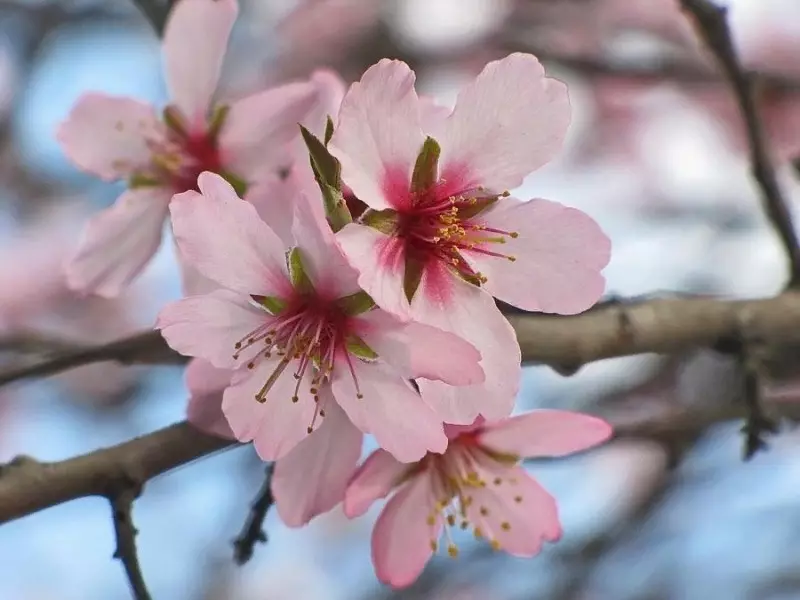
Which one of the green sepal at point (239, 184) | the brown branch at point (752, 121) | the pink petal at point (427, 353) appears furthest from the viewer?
the brown branch at point (752, 121)

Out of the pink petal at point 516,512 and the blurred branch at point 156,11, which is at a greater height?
the blurred branch at point 156,11

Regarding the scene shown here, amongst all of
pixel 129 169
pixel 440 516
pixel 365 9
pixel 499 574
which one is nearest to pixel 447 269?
pixel 440 516

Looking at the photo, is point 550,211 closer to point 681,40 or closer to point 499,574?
point 499,574

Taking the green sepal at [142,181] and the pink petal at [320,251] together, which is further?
the green sepal at [142,181]

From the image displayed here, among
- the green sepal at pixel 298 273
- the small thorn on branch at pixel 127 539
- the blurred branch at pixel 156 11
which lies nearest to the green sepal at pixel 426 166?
the green sepal at pixel 298 273

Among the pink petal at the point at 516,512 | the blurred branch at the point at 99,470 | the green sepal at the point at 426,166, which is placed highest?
the green sepal at the point at 426,166

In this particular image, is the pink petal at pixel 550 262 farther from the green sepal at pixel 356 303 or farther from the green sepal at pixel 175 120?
the green sepal at pixel 175 120
